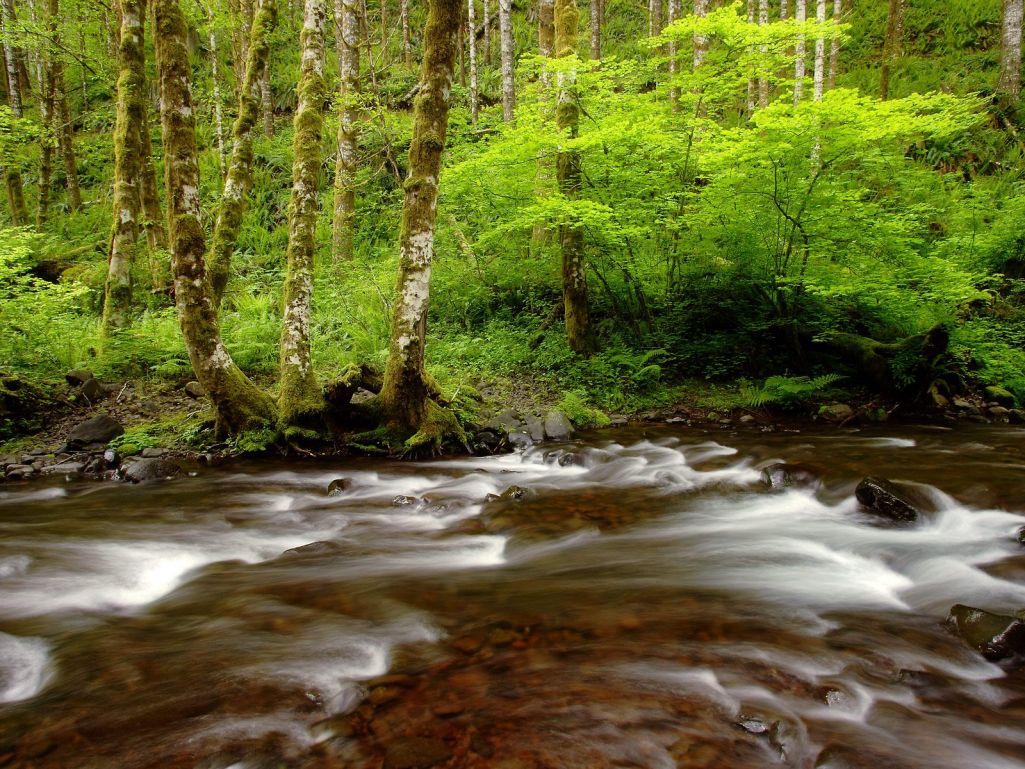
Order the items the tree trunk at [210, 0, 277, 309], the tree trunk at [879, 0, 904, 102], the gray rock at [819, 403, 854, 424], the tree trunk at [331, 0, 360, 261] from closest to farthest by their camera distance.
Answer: the gray rock at [819, 403, 854, 424]
the tree trunk at [210, 0, 277, 309]
the tree trunk at [331, 0, 360, 261]
the tree trunk at [879, 0, 904, 102]

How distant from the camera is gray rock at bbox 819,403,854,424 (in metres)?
9.18

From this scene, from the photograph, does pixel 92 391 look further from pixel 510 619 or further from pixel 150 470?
pixel 510 619

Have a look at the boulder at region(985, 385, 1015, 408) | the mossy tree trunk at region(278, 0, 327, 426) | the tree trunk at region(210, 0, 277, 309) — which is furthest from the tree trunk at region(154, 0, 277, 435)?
the boulder at region(985, 385, 1015, 408)

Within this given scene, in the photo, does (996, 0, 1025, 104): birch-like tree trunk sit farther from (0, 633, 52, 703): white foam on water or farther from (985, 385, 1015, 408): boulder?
(0, 633, 52, 703): white foam on water

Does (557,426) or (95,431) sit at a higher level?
(95,431)

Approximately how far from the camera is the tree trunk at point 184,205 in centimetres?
686

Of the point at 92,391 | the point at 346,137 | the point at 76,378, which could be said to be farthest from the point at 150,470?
the point at 346,137

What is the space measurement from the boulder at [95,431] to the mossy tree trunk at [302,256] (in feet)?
7.30

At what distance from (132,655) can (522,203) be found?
899 centimetres

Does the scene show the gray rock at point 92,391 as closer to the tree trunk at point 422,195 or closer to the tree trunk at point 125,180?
the tree trunk at point 125,180

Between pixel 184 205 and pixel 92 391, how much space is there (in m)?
3.68

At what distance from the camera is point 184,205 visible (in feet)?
22.7

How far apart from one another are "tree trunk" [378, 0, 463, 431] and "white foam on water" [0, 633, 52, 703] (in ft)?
14.8

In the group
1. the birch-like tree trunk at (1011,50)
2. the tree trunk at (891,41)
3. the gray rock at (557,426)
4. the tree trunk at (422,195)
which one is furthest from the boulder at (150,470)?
the birch-like tree trunk at (1011,50)
